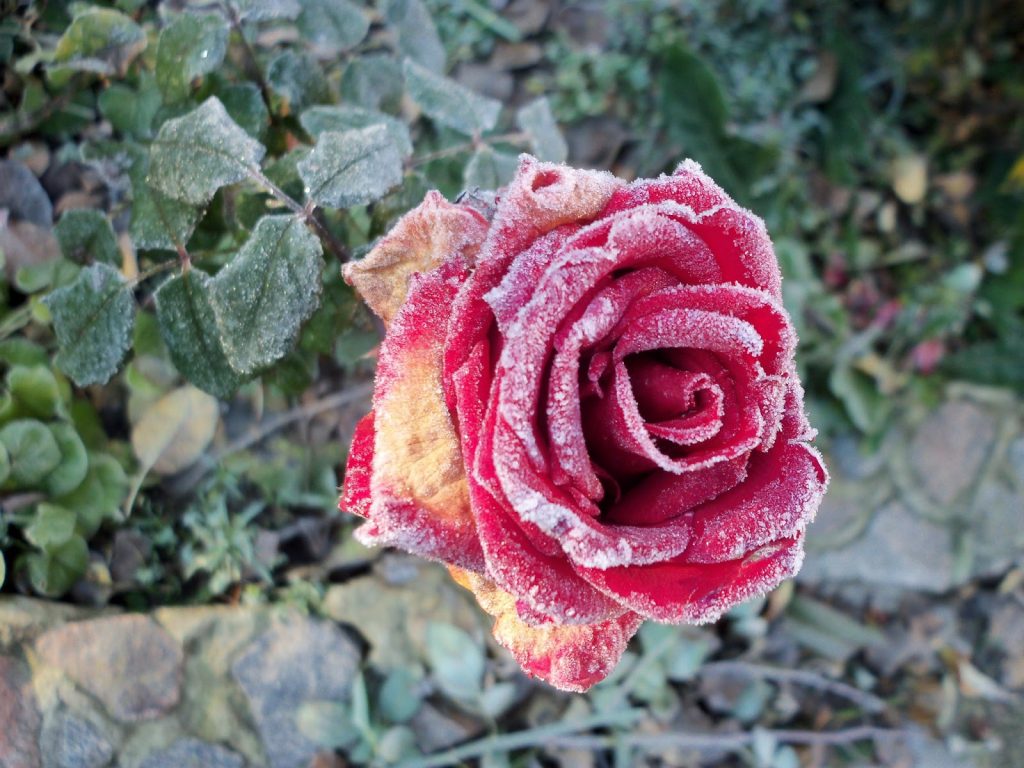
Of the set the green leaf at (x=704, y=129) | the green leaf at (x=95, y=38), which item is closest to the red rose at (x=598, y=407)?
the green leaf at (x=95, y=38)

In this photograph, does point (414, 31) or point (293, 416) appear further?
point (293, 416)

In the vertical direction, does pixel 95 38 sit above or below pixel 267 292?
above

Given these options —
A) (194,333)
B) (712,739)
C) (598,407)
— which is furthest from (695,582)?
(712,739)

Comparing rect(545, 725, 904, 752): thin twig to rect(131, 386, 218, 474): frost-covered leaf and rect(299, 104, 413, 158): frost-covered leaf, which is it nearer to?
rect(131, 386, 218, 474): frost-covered leaf

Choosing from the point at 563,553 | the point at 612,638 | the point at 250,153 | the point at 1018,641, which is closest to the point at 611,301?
the point at 563,553

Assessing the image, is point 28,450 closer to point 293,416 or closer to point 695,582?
point 293,416

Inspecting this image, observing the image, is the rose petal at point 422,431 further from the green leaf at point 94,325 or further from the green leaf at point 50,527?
the green leaf at point 50,527
